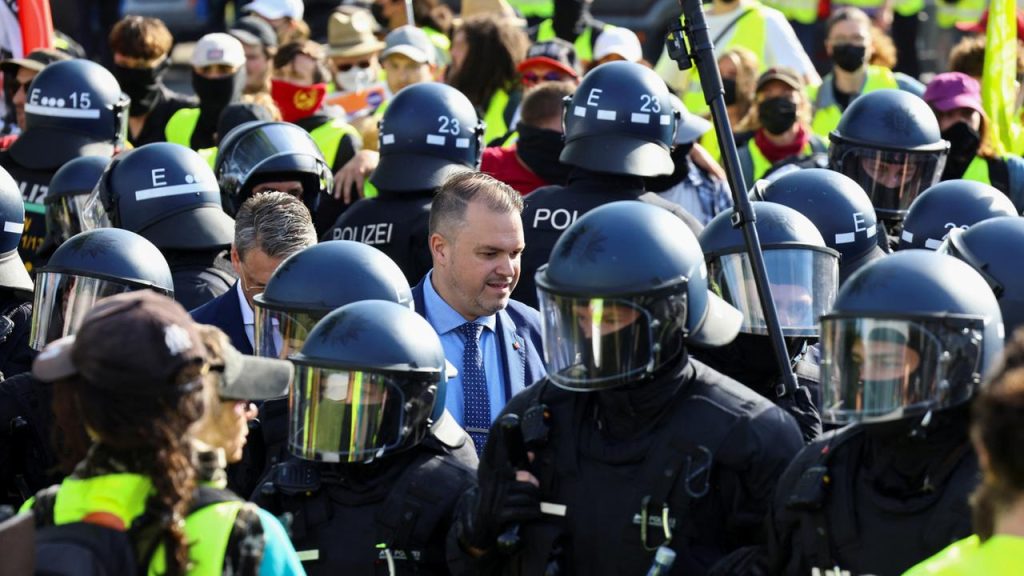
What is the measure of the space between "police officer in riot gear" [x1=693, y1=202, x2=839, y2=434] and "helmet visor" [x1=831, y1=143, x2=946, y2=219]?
75.4 inches

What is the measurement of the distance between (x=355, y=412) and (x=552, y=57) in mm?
5667

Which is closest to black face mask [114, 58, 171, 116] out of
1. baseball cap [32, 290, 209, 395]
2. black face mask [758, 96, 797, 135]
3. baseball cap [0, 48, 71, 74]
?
baseball cap [0, 48, 71, 74]

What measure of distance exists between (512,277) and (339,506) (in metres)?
1.32

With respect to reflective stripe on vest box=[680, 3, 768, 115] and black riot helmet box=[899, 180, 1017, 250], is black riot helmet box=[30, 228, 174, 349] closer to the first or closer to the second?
black riot helmet box=[899, 180, 1017, 250]

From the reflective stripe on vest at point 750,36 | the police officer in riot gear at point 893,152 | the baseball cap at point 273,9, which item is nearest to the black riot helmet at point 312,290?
the police officer in riot gear at point 893,152

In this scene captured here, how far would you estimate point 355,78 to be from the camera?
1161 cm

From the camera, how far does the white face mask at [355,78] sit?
38.0 feet

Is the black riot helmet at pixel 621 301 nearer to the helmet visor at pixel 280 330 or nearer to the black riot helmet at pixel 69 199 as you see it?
the helmet visor at pixel 280 330

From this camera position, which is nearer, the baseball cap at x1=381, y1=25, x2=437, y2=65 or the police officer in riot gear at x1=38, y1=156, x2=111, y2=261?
the police officer in riot gear at x1=38, y1=156, x2=111, y2=261

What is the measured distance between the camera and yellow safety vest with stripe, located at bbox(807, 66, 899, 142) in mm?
10586

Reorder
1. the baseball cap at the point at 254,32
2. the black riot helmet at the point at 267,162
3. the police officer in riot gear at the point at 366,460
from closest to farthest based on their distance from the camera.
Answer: the police officer in riot gear at the point at 366,460, the black riot helmet at the point at 267,162, the baseball cap at the point at 254,32

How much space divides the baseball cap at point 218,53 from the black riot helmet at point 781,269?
16.0 ft

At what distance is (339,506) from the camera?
4531 mm

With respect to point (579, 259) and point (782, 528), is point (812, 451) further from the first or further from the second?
point (579, 259)
